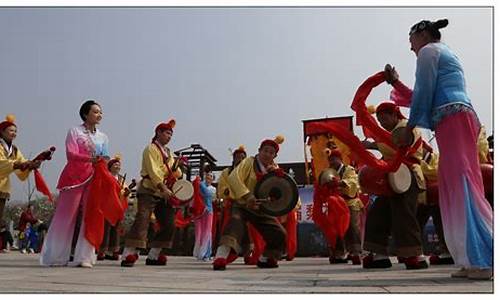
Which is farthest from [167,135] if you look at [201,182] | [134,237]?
[201,182]

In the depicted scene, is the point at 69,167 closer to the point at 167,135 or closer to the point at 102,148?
the point at 102,148

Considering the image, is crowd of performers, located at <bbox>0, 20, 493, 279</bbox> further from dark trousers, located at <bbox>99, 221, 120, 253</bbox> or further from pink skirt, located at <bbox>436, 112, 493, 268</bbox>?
dark trousers, located at <bbox>99, 221, 120, 253</bbox>

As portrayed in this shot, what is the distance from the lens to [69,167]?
600 cm

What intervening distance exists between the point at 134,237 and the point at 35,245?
10.2 m

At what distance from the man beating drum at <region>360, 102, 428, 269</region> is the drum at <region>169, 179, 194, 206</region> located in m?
2.43

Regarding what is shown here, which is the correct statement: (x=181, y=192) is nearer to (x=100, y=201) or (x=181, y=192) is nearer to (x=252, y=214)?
(x=100, y=201)

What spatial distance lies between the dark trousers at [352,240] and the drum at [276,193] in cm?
161

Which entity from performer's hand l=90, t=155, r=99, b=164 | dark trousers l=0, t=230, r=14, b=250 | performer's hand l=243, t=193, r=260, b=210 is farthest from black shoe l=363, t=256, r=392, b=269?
dark trousers l=0, t=230, r=14, b=250

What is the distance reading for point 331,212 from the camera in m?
7.05

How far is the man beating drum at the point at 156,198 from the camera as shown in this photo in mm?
6207

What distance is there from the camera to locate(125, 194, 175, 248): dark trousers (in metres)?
6.23

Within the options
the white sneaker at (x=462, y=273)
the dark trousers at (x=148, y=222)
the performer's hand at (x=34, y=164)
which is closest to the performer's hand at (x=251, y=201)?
the dark trousers at (x=148, y=222)

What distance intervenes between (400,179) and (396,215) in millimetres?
342

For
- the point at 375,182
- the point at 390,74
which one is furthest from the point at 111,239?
the point at 390,74
